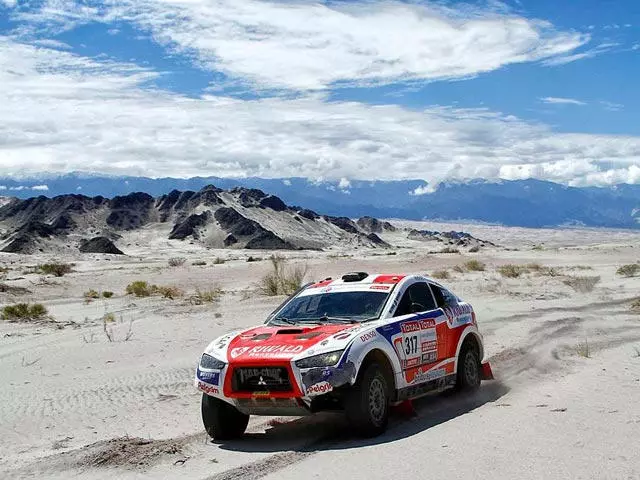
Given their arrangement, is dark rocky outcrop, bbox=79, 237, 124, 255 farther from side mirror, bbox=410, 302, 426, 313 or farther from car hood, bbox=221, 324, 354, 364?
car hood, bbox=221, 324, 354, 364

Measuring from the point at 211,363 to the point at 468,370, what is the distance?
3.78 metres

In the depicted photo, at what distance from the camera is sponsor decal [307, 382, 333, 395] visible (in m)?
8.17

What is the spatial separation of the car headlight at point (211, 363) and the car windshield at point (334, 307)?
1278 mm

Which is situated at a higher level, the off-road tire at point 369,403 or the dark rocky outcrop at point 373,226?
the off-road tire at point 369,403

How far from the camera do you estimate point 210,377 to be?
8.74 meters

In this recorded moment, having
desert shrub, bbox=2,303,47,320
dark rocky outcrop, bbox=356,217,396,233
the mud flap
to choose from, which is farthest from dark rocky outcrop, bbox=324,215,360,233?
the mud flap

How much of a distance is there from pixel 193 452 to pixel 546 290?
21890 mm

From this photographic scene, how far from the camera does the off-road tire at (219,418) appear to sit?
28.9 feet

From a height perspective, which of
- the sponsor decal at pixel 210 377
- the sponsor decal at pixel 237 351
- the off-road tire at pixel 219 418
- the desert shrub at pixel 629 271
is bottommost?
the desert shrub at pixel 629 271

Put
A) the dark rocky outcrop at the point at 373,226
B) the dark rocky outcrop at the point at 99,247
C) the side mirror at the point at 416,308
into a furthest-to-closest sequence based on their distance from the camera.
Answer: the dark rocky outcrop at the point at 373,226, the dark rocky outcrop at the point at 99,247, the side mirror at the point at 416,308

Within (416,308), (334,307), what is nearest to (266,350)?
(334,307)

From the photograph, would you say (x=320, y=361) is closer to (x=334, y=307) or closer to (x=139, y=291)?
(x=334, y=307)

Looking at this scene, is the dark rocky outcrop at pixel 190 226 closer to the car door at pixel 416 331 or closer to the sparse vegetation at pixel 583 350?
the sparse vegetation at pixel 583 350

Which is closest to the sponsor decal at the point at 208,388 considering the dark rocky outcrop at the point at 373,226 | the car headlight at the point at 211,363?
the car headlight at the point at 211,363
